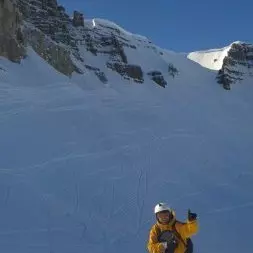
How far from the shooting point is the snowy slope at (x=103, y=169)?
13.8 m

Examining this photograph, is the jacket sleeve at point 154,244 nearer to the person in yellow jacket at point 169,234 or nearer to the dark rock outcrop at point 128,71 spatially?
the person in yellow jacket at point 169,234

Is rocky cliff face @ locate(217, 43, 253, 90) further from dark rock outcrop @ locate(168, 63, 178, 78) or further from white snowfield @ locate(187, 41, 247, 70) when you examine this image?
dark rock outcrop @ locate(168, 63, 178, 78)

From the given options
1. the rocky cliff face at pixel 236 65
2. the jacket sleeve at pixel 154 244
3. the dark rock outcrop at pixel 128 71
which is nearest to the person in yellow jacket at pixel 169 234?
the jacket sleeve at pixel 154 244

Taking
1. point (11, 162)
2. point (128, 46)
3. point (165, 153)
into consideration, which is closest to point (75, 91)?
point (165, 153)

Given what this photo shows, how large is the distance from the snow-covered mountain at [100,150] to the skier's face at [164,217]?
550 cm

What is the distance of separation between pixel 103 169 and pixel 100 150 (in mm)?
2768

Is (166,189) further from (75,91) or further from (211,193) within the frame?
(75,91)

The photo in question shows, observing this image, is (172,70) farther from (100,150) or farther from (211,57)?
(100,150)

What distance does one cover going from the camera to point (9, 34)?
3284cm

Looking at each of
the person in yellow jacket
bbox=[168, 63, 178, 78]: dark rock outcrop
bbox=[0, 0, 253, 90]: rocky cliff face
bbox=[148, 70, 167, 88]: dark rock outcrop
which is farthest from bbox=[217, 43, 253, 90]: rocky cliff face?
the person in yellow jacket

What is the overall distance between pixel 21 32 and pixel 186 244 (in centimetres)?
3026

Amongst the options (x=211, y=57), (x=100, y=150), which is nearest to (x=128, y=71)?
(x=211, y=57)

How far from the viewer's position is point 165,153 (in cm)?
2475

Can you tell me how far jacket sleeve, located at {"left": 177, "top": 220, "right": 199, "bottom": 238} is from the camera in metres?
6.68
